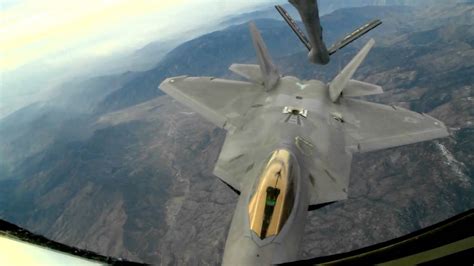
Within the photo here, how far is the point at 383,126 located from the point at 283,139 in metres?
10.1

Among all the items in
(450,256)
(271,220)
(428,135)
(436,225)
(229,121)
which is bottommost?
(428,135)

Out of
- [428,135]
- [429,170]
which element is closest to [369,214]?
[429,170]

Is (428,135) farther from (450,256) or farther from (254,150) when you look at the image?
(450,256)

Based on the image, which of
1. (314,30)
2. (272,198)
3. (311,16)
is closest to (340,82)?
(314,30)

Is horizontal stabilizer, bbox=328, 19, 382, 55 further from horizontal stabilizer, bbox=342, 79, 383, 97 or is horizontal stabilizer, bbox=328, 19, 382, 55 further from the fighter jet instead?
horizontal stabilizer, bbox=342, 79, 383, 97

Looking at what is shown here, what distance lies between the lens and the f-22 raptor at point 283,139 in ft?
39.1

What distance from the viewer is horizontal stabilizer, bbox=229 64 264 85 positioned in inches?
1110

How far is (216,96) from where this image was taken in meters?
27.1

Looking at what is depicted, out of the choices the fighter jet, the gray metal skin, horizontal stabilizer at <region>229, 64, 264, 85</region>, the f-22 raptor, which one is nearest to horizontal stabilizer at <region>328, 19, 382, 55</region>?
the fighter jet

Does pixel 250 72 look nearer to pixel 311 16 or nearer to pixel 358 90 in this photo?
pixel 358 90

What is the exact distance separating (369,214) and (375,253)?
618 ft

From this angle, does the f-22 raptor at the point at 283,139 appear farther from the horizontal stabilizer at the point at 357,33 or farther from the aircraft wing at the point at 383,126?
the horizontal stabilizer at the point at 357,33

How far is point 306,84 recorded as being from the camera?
26.5 metres

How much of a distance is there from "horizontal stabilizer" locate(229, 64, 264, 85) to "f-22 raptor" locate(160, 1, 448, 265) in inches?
3.4
